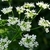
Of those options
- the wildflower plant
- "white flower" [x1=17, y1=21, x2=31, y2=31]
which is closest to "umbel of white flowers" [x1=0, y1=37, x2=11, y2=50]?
the wildflower plant

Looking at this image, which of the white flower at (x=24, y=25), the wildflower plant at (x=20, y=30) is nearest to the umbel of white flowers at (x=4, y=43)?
the wildflower plant at (x=20, y=30)

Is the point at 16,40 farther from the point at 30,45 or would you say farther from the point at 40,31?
the point at 40,31

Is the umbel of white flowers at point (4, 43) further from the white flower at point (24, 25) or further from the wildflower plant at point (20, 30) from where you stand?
the white flower at point (24, 25)

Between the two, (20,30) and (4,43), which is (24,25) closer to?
(20,30)

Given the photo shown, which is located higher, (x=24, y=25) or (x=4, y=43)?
(x=24, y=25)

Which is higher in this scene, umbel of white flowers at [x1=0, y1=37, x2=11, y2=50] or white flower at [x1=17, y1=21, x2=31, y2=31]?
white flower at [x1=17, y1=21, x2=31, y2=31]

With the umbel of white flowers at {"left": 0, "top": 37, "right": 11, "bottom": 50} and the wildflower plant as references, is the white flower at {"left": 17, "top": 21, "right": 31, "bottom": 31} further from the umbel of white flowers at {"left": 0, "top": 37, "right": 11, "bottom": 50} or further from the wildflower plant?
the umbel of white flowers at {"left": 0, "top": 37, "right": 11, "bottom": 50}

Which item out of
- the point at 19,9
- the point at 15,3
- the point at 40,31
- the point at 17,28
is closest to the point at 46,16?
the point at 40,31

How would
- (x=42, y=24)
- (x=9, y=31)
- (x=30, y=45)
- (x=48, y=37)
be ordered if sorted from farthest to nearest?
1. (x=48, y=37)
2. (x=9, y=31)
3. (x=42, y=24)
4. (x=30, y=45)

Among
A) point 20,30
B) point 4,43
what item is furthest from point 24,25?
point 4,43

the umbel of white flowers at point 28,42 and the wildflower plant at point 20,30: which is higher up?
the wildflower plant at point 20,30

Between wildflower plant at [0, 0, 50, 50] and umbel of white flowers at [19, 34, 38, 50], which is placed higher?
wildflower plant at [0, 0, 50, 50]
